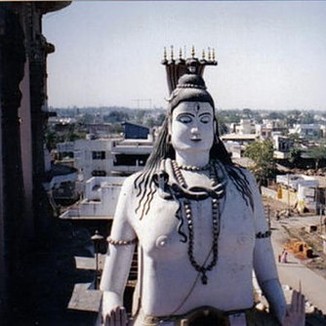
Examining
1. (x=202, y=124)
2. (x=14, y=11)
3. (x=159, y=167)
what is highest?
(x=14, y=11)

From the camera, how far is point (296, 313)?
11.4ft

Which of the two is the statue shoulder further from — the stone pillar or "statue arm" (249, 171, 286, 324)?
the stone pillar

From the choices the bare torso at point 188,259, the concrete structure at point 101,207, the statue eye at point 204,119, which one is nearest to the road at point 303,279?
the concrete structure at point 101,207

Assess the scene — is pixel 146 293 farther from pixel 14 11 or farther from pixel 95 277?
pixel 14 11

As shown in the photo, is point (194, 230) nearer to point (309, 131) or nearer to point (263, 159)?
point (263, 159)

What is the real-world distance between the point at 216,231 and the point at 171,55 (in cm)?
140

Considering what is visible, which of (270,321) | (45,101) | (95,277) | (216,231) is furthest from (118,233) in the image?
(45,101)

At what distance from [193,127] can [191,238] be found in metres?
0.71

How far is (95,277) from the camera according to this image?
6902 millimetres

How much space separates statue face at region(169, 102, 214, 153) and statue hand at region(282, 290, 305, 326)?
1.09 metres

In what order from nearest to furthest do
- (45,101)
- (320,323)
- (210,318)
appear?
(210,318)
(320,323)
(45,101)

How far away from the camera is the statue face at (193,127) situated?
11.9ft

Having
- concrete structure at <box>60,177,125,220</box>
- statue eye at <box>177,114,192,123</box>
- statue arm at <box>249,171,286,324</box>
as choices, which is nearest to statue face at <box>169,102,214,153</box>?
statue eye at <box>177,114,192,123</box>

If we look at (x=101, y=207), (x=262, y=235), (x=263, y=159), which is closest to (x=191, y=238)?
(x=262, y=235)
